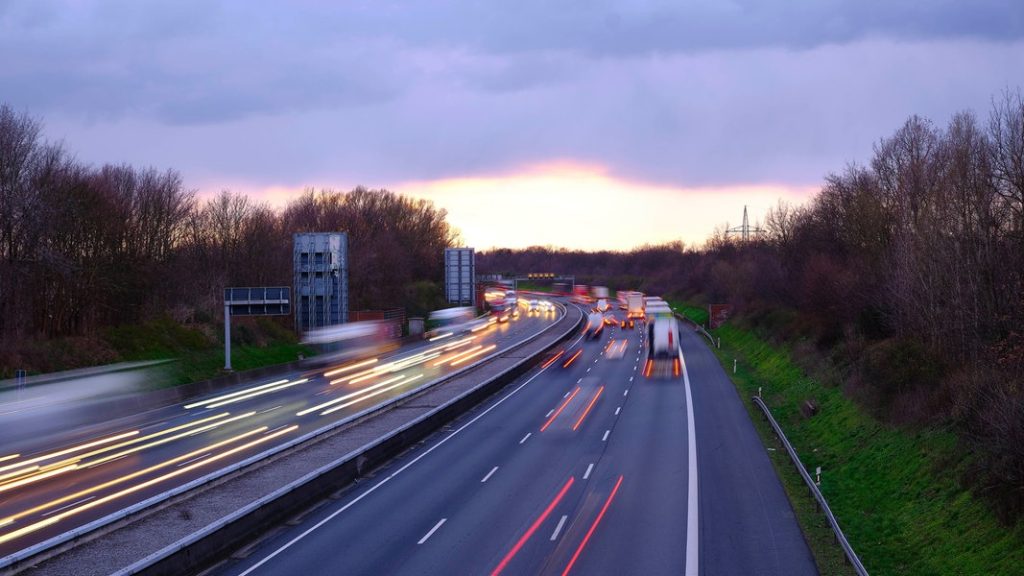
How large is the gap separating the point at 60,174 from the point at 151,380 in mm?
14212

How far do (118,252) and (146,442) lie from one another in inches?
1043

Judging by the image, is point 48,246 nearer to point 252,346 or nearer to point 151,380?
point 151,380

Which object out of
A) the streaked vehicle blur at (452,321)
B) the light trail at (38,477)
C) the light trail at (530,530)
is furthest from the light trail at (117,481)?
the streaked vehicle blur at (452,321)

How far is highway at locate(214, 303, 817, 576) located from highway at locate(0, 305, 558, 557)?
481cm

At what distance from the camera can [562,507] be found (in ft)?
65.6

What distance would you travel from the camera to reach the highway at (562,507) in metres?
16.1

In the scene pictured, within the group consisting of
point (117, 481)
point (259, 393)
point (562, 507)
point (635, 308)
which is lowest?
point (259, 393)

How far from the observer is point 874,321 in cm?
3781

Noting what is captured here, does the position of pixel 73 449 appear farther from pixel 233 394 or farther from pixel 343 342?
pixel 343 342

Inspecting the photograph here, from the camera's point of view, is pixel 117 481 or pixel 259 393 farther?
pixel 259 393

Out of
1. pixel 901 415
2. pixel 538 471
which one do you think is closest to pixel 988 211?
pixel 901 415

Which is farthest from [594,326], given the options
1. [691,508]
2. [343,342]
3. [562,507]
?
[562,507]

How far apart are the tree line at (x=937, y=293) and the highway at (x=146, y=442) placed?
64.2 ft

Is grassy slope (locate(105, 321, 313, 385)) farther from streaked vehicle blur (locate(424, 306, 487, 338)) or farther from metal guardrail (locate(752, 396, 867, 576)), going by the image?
metal guardrail (locate(752, 396, 867, 576))
